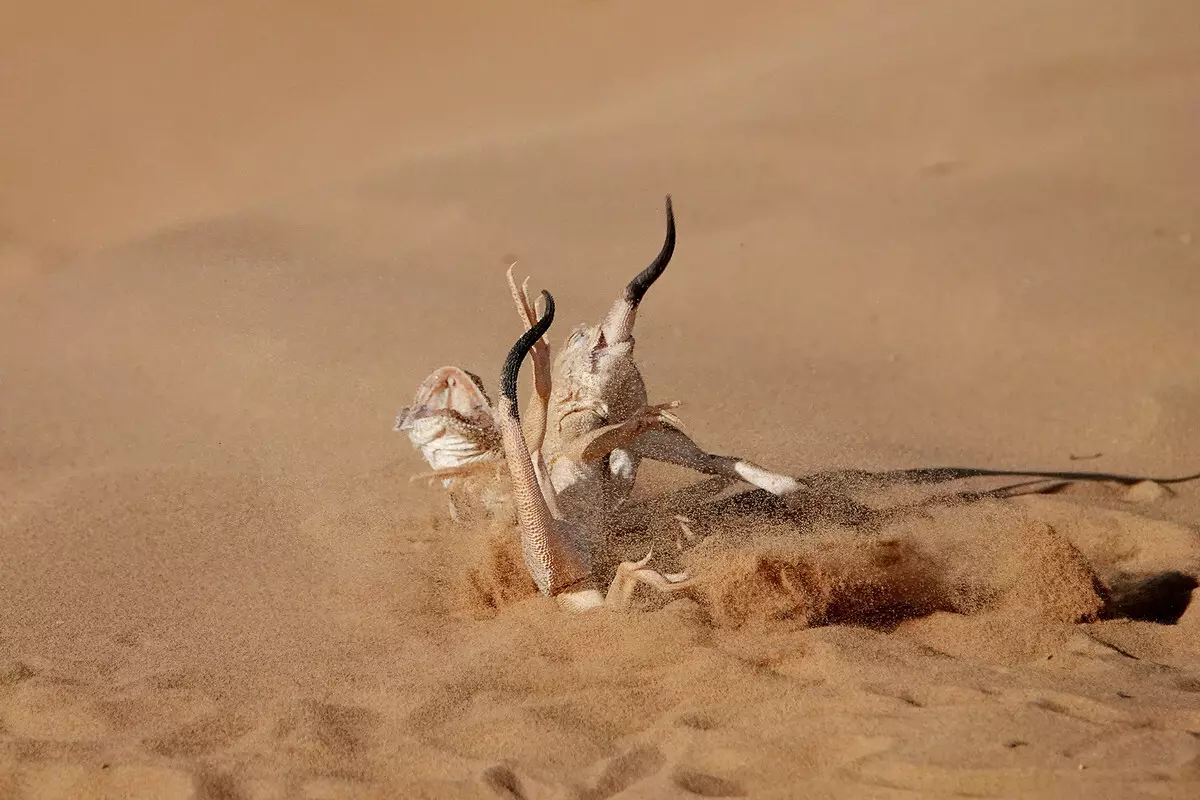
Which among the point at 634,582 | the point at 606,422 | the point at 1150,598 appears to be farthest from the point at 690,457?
the point at 1150,598

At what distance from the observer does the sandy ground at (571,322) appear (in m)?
3.42

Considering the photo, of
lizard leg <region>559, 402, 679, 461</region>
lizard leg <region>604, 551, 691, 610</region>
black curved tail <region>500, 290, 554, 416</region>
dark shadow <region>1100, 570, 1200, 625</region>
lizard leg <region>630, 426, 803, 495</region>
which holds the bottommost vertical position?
dark shadow <region>1100, 570, 1200, 625</region>

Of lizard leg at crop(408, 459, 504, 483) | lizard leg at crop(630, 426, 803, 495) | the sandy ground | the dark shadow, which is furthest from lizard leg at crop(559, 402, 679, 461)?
the dark shadow

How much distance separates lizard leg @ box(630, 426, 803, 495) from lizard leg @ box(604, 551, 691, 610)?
80 cm

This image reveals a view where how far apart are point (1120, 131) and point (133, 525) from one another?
8.76 metres

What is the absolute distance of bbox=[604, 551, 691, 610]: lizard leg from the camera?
13.3 ft

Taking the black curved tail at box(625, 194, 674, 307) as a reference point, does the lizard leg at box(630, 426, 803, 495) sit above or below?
below

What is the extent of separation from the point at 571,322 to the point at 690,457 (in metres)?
3.36

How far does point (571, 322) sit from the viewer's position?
818 cm

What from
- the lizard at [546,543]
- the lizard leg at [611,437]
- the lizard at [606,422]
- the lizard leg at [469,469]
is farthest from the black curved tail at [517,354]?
the lizard leg at [469,469]

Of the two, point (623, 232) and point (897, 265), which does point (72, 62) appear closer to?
point (623, 232)

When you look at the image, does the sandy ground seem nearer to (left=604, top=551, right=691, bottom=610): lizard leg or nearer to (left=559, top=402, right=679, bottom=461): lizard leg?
(left=604, top=551, right=691, bottom=610): lizard leg

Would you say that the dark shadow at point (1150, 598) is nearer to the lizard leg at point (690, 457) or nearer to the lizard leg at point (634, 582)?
the lizard leg at point (690, 457)

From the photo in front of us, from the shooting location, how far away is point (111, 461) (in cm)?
638
